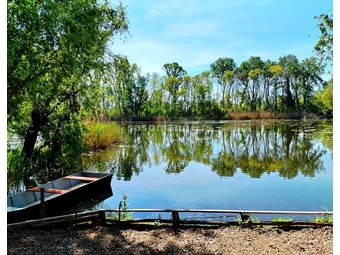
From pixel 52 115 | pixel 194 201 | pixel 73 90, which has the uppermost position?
pixel 73 90

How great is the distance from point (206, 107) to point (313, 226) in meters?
28.4

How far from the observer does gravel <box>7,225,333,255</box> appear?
2.99 meters

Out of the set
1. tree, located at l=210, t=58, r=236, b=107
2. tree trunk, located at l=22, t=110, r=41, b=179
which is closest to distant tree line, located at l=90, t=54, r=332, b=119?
tree, located at l=210, t=58, r=236, b=107

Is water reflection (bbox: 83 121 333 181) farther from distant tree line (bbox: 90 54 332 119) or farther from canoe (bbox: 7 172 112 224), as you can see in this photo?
distant tree line (bbox: 90 54 332 119)

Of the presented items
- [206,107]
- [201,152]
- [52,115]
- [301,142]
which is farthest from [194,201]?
[206,107]

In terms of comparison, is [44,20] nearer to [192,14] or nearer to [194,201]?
[192,14]

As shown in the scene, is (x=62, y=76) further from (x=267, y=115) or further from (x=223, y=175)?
(x=267, y=115)

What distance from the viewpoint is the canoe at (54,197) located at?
4.26 m

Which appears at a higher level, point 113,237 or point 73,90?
point 73,90

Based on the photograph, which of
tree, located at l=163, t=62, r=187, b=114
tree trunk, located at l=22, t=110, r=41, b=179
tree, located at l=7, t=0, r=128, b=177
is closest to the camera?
tree, located at l=7, t=0, r=128, b=177

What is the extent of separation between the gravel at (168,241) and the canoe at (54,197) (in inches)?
32.5

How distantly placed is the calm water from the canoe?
1.16 feet

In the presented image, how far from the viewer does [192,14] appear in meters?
3.84

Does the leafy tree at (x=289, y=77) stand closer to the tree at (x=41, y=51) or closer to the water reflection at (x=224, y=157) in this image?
the water reflection at (x=224, y=157)
